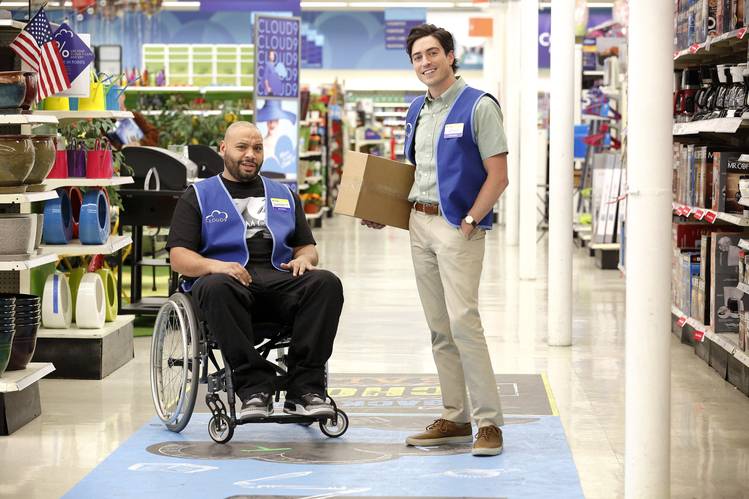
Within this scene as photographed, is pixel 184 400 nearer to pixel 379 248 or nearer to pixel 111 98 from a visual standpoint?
pixel 111 98

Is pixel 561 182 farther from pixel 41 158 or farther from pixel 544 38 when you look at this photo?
pixel 544 38

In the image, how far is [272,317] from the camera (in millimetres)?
4641

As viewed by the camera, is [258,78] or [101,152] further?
[258,78]

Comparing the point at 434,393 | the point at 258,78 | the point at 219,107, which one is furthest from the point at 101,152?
the point at 219,107

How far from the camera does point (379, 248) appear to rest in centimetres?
1398

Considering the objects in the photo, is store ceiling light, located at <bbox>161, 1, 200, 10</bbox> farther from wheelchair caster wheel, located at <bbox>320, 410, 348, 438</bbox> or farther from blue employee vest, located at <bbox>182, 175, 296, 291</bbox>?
wheelchair caster wheel, located at <bbox>320, 410, 348, 438</bbox>

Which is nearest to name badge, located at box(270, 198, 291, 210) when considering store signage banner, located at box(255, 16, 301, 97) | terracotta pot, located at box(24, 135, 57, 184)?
terracotta pot, located at box(24, 135, 57, 184)

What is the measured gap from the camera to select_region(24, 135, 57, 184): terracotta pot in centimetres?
487

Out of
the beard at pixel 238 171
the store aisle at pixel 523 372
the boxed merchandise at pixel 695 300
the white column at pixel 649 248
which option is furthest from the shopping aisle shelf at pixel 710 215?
the beard at pixel 238 171

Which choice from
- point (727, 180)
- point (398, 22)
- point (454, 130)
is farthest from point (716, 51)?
point (398, 22)

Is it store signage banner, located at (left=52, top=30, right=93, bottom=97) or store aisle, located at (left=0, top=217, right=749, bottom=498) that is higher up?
store signage banner, located at (left=52, top=30, right=93, bottom=97)

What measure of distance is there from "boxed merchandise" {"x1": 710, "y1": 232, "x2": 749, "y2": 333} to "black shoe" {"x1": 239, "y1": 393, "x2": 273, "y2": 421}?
99.9 inches

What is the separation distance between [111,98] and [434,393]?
2.54 m

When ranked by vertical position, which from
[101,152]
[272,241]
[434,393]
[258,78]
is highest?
[258,78]
